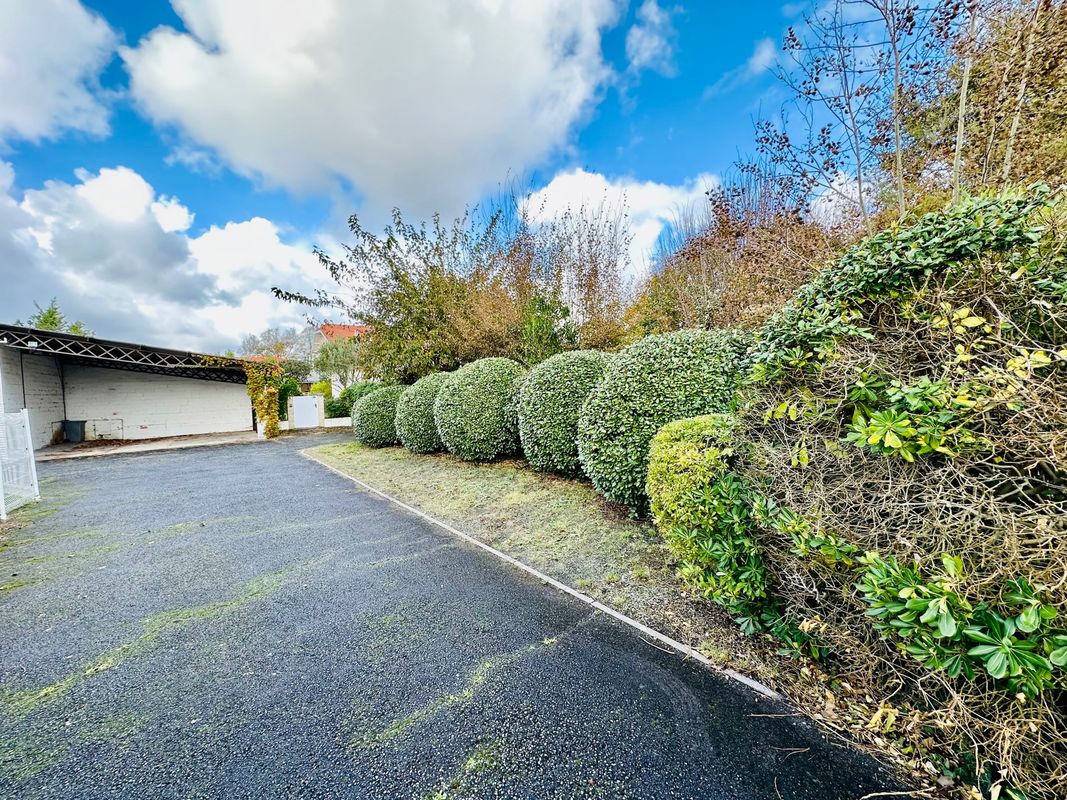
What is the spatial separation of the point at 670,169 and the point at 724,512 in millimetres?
7838

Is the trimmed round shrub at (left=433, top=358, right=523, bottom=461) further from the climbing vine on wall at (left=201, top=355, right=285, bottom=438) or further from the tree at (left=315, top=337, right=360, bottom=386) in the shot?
the tree at (left=315, top=337, right=360, bottom=386)

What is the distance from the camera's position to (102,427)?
13.5 meters

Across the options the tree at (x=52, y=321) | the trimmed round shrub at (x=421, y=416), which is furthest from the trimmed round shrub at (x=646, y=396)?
the tree at (x=52, y=321)

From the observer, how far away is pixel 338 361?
21.9 metres

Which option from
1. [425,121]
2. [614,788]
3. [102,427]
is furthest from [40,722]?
[102,427]

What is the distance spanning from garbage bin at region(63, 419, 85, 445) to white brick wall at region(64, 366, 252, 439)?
0.92 ft

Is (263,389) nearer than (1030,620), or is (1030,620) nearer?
(1030,620)

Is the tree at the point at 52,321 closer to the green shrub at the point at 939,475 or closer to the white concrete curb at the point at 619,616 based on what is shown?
the white concrete curb at the point at 619,616

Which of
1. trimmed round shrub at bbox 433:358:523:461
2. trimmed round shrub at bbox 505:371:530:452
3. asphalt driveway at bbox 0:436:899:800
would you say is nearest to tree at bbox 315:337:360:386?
trimmed round shrub at bbox 433:358:523:461

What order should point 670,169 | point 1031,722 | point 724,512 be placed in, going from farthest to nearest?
1. point 670,169
2. point 724,512
3. point 1031,722

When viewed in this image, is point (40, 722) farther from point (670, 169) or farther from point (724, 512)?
point (670, 169)

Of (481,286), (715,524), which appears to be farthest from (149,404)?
(715,524)

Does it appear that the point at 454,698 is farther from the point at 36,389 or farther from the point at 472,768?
the point at 36,389

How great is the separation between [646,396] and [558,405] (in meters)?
1.55
